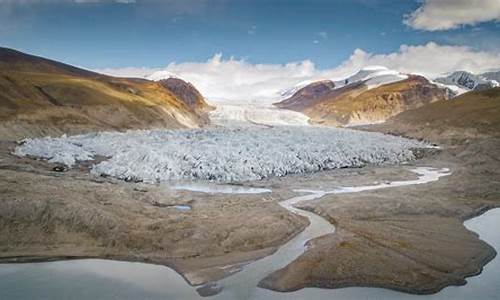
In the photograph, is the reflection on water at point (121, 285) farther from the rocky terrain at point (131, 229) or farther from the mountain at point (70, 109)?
the mountain at point (70, 109)

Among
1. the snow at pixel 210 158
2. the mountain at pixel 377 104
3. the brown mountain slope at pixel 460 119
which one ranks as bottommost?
the snow at pixel 210 158

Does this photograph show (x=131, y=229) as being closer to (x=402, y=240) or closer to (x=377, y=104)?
(x=402, y=240)

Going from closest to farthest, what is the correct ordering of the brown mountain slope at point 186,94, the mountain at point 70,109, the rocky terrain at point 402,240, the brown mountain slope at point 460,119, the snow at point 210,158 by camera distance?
the rocky terrain at point 402,240, the snow at point 210,158, the mountain at point 70,109, the brown mountain slope at point 460,119, the brown mountain slope at point 186,94

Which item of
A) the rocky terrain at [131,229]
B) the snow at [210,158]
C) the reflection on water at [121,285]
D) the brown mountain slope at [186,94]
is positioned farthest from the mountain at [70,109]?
the brown mountain slope at [186,94]

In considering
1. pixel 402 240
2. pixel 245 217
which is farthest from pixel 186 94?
pixel 402 240

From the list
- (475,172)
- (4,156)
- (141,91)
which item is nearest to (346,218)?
(475,172)

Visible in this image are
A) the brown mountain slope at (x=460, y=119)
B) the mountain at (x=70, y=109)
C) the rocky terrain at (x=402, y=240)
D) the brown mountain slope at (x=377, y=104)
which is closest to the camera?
the rocky terrain at (x=402, y=240)

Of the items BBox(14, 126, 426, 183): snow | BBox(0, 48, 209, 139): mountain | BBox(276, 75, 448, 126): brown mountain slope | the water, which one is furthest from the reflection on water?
BBox(276, 75, 448, 126): brown mountain slope

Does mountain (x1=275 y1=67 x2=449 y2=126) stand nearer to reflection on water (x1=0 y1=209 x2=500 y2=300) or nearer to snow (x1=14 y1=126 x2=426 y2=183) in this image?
snow (x1=14 y1=126 x2=426 y2=183)
